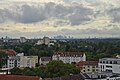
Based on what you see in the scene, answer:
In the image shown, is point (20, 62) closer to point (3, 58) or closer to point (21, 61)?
point (21, 61)

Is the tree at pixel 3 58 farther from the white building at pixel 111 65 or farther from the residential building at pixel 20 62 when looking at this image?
the white building at pixel 111 65

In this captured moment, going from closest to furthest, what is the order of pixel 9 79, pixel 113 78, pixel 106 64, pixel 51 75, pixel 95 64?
pixel 9 79 → pixel 113 78 → pixel 51 75 → pixel 106 64 → pixel 95 64

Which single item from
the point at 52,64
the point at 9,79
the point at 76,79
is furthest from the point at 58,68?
the point at 9,79

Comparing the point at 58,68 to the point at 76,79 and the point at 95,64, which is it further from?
the point at 95,64

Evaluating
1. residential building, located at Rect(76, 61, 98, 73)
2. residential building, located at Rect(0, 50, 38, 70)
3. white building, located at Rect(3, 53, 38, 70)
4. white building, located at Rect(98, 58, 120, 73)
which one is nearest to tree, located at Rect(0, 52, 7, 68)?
residential building, located at Rect(0, 50, 38, 70)

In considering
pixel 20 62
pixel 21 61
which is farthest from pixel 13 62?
pixel 21 61

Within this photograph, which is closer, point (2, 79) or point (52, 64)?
point (2, 79)

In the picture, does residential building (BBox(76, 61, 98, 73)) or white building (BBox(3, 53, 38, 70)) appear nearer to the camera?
residential building (BBox(76, 61, 98, 73))

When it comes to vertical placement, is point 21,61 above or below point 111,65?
below

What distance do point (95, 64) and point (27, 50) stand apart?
55.9 m

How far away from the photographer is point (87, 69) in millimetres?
75875

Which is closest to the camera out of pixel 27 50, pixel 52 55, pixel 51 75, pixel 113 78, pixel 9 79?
pixel 9 79

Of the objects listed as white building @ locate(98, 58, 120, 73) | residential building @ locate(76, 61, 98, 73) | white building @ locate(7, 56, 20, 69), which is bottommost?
white building @ locate(7, 56, 20, 69)

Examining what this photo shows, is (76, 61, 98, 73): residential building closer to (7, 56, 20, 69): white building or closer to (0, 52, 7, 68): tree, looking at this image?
(7, 56, 20, 69): white building
